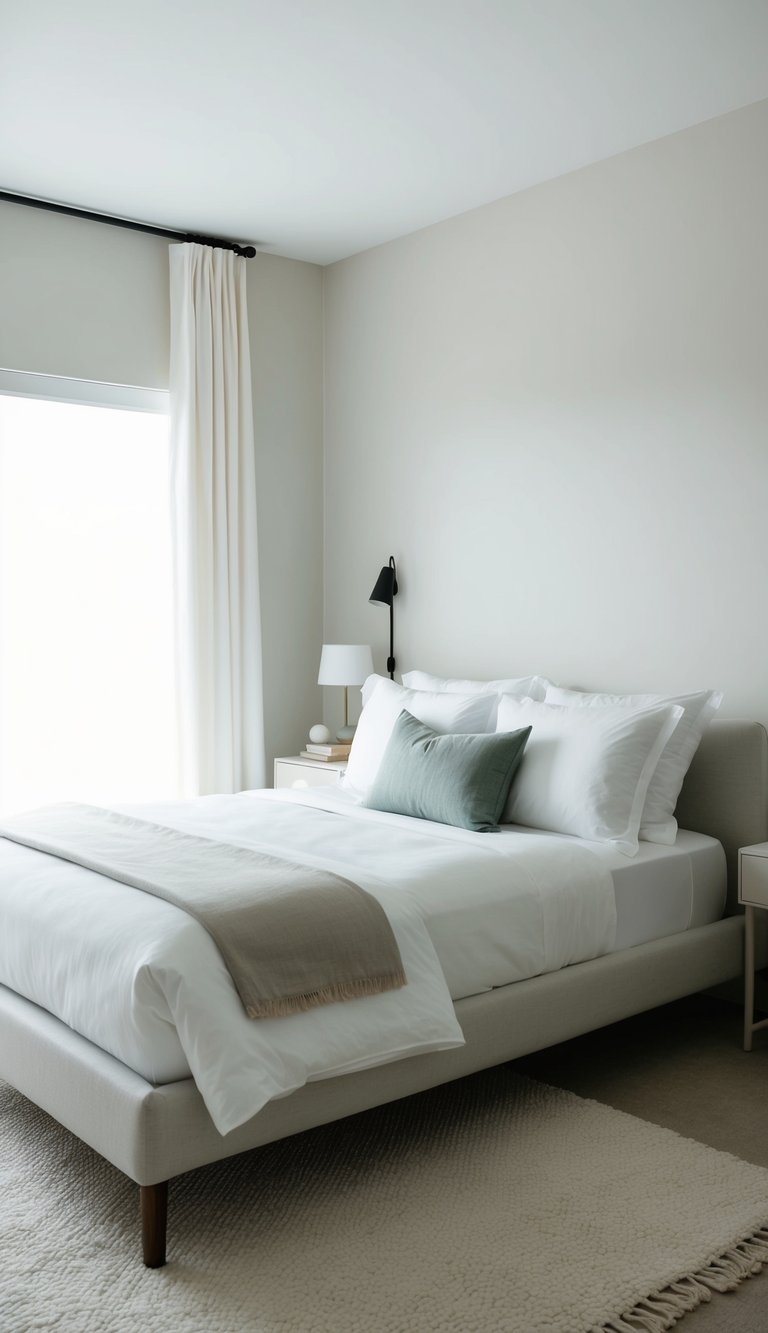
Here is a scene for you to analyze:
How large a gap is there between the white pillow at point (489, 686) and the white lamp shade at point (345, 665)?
0.33m

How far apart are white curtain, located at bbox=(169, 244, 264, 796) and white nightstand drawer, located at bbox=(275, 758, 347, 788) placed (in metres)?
0.16

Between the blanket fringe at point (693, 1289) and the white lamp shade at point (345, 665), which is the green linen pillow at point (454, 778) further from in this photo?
the blanket fringe at point (693, 1289)

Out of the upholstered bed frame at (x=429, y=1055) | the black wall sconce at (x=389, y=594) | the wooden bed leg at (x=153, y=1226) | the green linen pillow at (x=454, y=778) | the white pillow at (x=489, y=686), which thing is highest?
the black wall sconce at (x=389, y=594)

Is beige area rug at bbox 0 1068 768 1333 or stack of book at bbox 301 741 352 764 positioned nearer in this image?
beige area rug at bbox 0 1068 768 1333

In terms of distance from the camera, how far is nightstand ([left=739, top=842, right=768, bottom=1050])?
123 inches

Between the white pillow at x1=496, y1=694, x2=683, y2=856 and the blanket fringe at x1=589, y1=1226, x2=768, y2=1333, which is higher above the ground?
the white pillow at x1=496, y1=694, x2=683, y2=856

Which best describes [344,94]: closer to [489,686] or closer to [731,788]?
[489,686]

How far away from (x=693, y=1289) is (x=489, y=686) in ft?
7.44

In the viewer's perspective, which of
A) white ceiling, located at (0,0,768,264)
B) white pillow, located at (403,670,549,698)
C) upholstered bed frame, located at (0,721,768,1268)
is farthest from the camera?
white pillow, located at (403,670,549,698)

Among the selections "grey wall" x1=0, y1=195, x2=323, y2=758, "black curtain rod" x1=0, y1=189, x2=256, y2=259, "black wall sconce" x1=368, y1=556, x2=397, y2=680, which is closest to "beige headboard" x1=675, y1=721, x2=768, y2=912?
"black wall sconce" x1=368, y1=556, x2=397, y2=680

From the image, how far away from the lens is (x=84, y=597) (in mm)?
4602

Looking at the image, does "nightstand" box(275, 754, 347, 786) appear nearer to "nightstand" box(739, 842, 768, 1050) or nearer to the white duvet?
the white duvet

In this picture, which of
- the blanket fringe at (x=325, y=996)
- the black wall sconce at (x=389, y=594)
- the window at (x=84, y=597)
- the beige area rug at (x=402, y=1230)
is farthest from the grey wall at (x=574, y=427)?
the blanket fringe at (x=325, y=996)

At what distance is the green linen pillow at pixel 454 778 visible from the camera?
3.32m
